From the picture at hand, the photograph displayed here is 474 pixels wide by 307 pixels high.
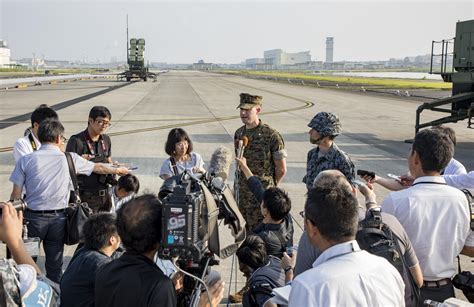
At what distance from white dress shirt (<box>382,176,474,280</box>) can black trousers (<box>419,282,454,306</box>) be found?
0.08m

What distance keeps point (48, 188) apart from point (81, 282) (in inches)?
68.2

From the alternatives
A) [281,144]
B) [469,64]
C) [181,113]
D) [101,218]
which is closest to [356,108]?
[181,113]

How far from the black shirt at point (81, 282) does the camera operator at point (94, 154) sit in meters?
2.59

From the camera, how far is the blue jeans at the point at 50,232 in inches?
180

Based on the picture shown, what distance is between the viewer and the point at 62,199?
15.2 ft

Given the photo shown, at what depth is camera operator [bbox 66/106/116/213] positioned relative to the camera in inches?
220

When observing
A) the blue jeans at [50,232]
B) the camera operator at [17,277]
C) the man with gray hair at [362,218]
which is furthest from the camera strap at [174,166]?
the camera operator at [17,277]

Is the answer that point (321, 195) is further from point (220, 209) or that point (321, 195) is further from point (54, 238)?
point (54, 238)

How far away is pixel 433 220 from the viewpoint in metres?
3.30

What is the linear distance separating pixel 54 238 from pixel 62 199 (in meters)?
0.38

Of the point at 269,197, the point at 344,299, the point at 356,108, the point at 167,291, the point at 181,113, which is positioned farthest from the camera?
the point at 356,108

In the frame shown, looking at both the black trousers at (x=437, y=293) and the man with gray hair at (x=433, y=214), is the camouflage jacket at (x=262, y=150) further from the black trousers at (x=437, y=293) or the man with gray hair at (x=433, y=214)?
the black trousers at (x=437, y=293)

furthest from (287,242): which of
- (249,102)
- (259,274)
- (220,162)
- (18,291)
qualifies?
(18,291)

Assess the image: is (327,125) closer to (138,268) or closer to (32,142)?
(138,268)
